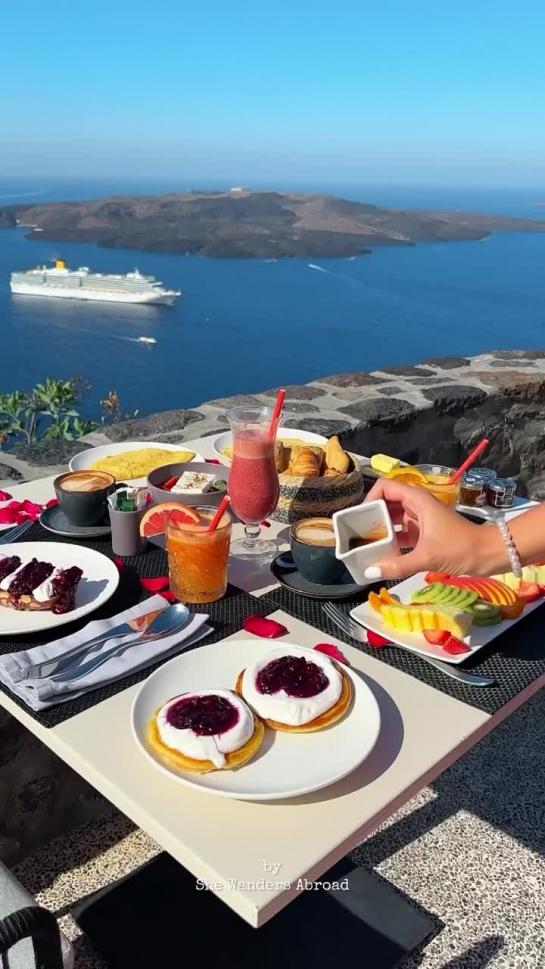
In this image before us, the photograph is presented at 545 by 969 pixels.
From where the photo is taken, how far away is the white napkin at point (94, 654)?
3.41 ft

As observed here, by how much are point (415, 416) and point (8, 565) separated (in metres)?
2.46

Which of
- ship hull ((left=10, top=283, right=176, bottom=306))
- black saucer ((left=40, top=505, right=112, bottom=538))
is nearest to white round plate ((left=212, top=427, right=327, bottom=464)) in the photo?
black saucer ((left=40, top=505, right=112, bottom=538))

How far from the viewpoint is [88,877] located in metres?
1.92

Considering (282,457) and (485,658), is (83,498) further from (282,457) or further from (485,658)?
(485,658)

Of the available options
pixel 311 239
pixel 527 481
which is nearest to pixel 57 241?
pixel 311 239

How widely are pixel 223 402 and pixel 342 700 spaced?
2.42m

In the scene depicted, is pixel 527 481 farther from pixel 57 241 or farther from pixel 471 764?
pixel 57 241

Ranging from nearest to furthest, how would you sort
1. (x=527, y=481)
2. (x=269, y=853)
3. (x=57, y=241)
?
(x=269, y=853) → (x=527, y=481) → (x=57, y=241)

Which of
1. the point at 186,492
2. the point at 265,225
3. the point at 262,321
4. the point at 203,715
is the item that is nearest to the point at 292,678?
the point at 203,715

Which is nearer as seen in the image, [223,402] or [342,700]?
[342,700]

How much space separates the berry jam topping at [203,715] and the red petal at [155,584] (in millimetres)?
420

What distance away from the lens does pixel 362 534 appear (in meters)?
1.24

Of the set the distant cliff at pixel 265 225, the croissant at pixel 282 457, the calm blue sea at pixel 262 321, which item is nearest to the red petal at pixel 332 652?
the croissant at pixel 282 457

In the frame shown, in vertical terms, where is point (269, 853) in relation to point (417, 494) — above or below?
below
